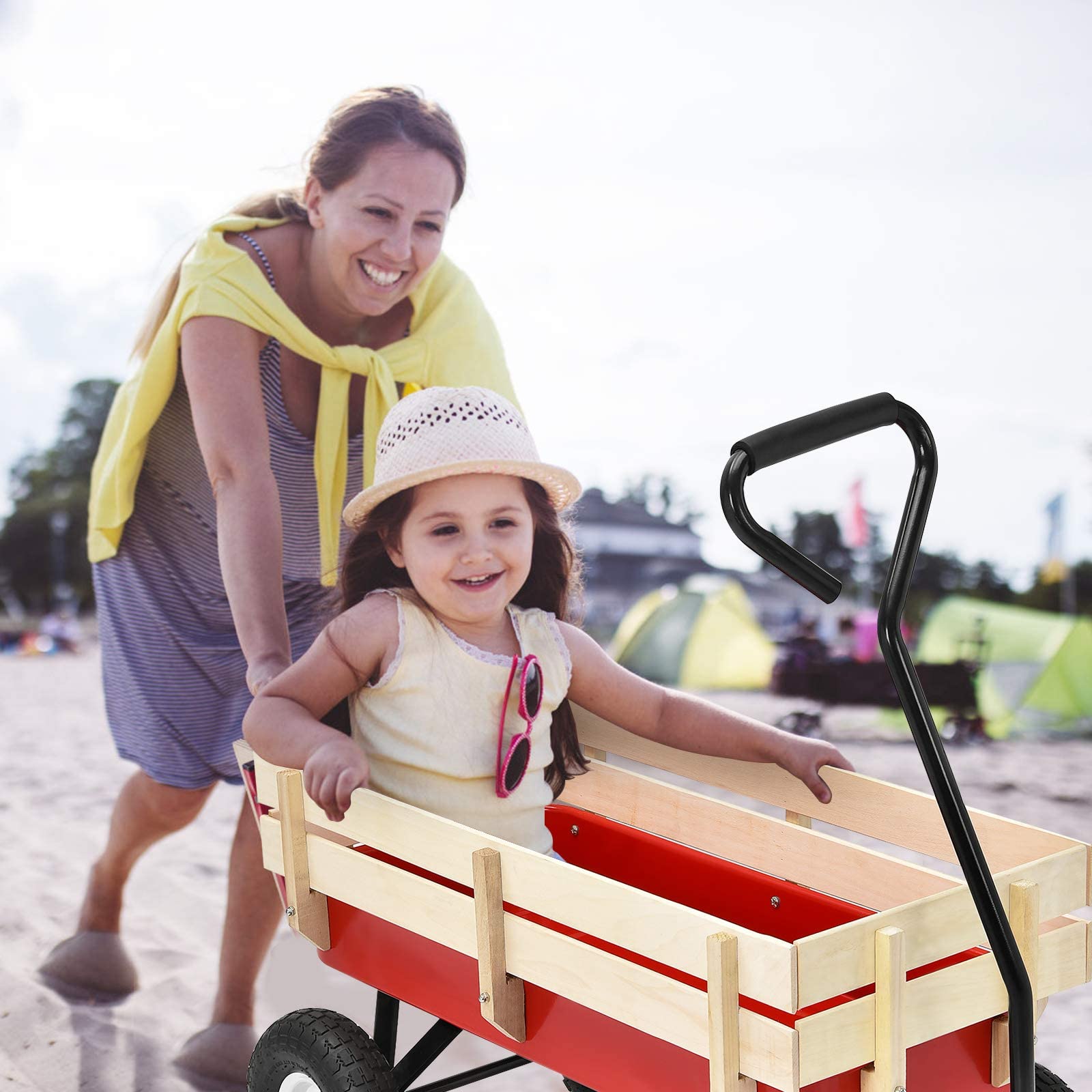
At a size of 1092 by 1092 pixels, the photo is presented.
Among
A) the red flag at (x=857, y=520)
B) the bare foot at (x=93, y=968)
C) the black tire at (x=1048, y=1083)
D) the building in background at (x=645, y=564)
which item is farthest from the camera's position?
the building in background at (x=645, y=564)

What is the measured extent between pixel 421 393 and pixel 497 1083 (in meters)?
1.40

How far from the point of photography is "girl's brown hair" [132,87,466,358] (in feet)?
7.25

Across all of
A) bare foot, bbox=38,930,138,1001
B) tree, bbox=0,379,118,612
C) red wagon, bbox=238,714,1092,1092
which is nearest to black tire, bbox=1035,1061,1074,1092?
red wagon, bbox=238,714,1092,1092

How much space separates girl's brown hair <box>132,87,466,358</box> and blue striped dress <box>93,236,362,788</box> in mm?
459

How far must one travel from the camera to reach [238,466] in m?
2.15

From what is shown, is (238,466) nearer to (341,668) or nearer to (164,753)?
(341,668)

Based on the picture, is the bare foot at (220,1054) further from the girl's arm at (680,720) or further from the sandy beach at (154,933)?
the girl's arm at (680,720)

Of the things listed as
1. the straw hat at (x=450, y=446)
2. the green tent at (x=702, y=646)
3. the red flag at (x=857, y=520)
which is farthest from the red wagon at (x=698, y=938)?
the red flag at (x=857, y=520)

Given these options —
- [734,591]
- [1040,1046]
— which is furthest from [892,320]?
[1040,1046]

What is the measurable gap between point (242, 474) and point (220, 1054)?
3.85 ft

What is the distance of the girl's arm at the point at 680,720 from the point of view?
74.4 inches

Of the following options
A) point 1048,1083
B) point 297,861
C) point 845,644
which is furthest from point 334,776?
point 845,644

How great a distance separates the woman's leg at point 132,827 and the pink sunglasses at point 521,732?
39.9 inches

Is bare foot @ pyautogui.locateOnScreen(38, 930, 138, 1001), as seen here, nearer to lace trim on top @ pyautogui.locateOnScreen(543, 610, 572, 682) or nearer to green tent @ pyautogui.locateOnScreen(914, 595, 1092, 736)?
lace trim on top @ pyautogui.locateOnScreen(543, 610, 572, 682)
